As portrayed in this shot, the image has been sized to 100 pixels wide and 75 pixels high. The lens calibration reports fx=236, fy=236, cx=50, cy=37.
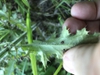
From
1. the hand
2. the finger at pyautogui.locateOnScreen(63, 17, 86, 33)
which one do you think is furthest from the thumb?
the finger at pyautogui.locateOnScreen(63, 17, 86, 33)

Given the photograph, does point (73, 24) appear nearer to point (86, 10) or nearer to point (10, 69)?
point (86, 10)

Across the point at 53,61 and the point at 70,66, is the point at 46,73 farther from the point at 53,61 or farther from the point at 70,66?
the point at 70,66

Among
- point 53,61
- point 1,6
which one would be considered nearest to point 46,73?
point 53,61

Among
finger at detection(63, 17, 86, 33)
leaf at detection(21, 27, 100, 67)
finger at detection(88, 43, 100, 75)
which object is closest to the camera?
finger at detection(88, 43, 100, 75)

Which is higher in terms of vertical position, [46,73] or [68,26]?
[68,26]

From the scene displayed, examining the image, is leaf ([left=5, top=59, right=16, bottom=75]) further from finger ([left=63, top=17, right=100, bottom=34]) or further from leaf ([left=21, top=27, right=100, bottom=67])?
finger ([left=63, top=17, right=100, bottom=34])

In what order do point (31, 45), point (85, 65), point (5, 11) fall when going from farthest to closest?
point (5, 11) < point (31, 45) < point (85, 65)

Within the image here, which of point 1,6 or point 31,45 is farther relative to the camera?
point 1,6

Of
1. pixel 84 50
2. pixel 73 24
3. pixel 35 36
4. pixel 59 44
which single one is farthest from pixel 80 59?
pixel 35 36
